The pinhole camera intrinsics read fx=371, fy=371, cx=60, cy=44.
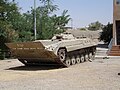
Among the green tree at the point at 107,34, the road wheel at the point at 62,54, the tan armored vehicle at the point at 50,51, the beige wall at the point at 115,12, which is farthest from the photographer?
the green tree at the point at 107,34

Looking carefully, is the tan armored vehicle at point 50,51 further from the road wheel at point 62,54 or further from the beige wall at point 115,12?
the beige wall at point 115,12

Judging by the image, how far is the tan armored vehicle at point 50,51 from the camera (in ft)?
65.1

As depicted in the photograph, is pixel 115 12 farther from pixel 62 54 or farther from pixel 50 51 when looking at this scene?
pixel 50 51

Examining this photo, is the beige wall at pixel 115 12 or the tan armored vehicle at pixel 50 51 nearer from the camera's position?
the tan armored vehicle at pixel 50 51

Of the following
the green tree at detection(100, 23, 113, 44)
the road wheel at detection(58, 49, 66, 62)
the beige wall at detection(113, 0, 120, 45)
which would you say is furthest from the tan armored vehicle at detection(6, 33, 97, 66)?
the green tree at detection(100, 23, 113, 44)

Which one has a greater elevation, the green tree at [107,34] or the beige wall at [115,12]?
the beige wall at [115,12]

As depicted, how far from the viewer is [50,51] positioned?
770 inches

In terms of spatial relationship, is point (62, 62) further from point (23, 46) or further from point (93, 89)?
point (93, 89)

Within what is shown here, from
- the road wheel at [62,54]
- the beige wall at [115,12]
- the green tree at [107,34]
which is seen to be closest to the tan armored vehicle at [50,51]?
the road wheel at [62,54]

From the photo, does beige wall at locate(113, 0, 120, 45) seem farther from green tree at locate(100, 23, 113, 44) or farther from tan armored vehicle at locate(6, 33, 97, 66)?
green tree at locate(100, 23, 113, 44)

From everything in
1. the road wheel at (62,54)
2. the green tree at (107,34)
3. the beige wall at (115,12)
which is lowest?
the road wheel at (62,54)

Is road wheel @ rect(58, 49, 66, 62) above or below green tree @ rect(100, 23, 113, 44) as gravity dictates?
below

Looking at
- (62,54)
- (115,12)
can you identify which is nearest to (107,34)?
(115,12)

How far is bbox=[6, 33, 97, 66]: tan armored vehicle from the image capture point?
1983 centimetres
